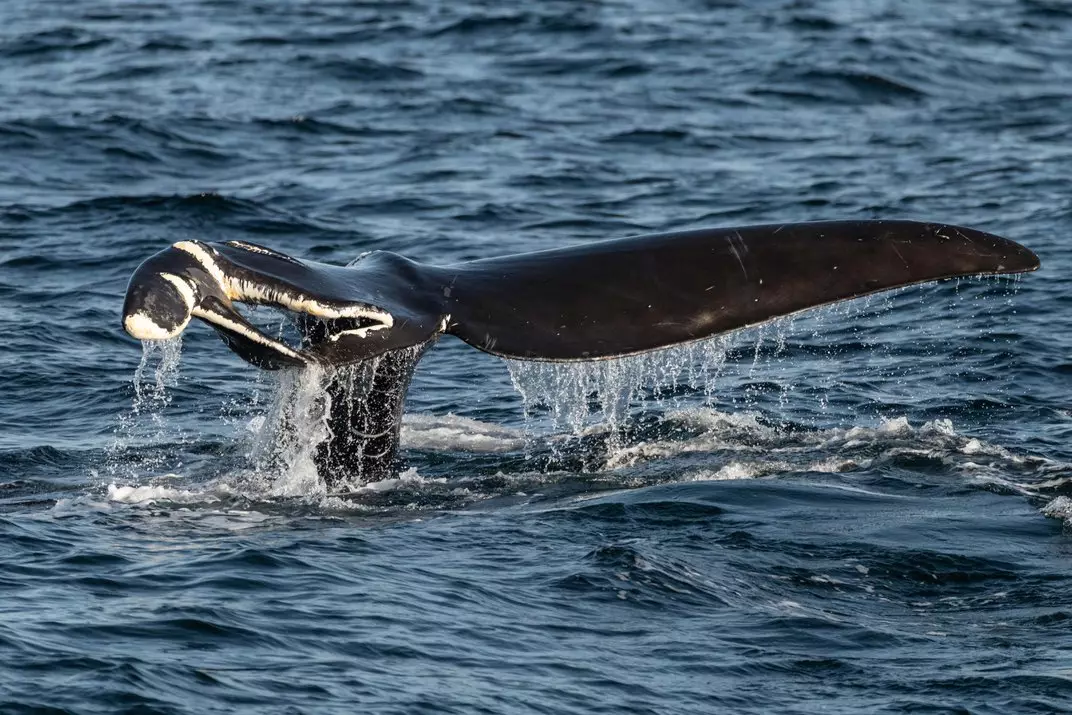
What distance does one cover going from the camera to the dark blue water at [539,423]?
6969mm

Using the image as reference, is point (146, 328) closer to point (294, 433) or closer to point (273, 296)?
point (273, 296)

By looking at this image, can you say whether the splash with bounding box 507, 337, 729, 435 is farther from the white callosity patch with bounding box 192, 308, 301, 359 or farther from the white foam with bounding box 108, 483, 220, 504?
the white foam with bounding box 108, 483, 220, 504

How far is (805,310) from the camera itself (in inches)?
296

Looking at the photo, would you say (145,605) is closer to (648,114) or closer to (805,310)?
(805,310)

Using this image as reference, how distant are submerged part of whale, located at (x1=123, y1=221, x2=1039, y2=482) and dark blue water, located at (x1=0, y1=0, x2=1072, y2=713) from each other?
54 centimetres

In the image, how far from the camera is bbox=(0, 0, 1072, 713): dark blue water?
697 centimetres

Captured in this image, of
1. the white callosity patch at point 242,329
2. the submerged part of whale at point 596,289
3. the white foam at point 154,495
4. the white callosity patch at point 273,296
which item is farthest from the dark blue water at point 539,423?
the white callosity patch at point 242,329

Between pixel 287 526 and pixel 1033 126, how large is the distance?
50.0 feet

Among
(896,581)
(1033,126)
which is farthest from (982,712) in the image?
(1033,126)

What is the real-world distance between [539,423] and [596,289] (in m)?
3.75

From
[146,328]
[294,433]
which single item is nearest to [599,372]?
[294,433]

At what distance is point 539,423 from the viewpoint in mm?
11281

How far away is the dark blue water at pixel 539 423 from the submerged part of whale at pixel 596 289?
538 mm

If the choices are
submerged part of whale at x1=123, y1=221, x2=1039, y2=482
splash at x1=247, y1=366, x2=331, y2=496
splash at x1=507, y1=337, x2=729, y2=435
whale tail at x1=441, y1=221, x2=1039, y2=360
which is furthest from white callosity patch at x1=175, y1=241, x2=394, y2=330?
splash at x1=507, y1=337, x2=729, y2=435
